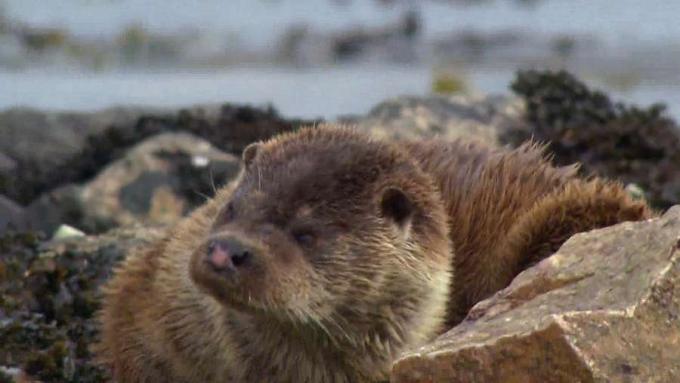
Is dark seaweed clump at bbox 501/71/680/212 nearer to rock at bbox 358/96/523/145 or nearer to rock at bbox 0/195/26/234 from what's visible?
rock at bbox 358/96/523/145

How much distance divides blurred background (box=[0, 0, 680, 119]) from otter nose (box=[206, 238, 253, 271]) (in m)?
7.56

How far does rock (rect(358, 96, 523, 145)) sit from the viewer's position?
9344 millimetres

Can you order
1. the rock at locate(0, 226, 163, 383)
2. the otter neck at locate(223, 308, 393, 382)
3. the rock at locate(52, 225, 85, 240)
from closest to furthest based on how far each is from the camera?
the otter neck at locate(223, 308, 393, 382), the rock at locate(0, 226, 163, 383), the rock at locate(52, 225, 85, 240)

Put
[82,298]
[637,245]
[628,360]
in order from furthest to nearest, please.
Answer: [82,298] → [637,245] → [628,360]

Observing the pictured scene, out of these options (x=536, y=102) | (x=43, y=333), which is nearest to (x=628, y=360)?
(x=43, y=333)

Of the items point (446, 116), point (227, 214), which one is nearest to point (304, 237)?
point (227, 214)

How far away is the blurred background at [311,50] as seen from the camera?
42.6 feet

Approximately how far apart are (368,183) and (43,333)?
1514 millimetres

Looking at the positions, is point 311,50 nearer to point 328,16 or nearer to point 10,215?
point 328,16

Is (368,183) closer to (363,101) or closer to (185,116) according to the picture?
(185,116)

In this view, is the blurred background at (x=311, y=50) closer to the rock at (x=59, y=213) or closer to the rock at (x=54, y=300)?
the rock at (x=59, y=213)

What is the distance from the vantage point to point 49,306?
244 inches

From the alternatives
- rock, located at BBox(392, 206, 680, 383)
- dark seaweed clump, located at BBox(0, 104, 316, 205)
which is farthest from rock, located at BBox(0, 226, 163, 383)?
dark seaweed clump, located at BBox(0, 104, 316, 205)

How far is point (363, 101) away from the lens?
42.1 feet
